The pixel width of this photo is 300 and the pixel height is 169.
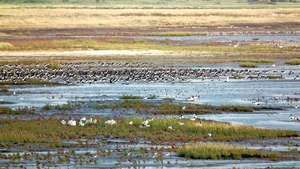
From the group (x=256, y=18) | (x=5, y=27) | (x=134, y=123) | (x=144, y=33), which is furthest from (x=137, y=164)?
(x=256, y=18)

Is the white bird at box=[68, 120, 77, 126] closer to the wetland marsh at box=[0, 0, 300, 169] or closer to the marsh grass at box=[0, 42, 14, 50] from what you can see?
the wetland marsh at box=[0, 0, 300, 169]

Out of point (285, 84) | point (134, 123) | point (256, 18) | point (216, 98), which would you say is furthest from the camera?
point (256, 18)

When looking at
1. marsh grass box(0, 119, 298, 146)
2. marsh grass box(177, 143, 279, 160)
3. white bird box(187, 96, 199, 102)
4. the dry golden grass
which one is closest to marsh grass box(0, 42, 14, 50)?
white bird box(187, 96, 199, 102)

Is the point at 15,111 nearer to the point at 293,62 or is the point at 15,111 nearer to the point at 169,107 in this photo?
the point at 169,107

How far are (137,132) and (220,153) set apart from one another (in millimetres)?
4517

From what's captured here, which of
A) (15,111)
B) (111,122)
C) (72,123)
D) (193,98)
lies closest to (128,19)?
(193,98)

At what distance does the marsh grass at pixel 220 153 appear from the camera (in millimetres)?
23891

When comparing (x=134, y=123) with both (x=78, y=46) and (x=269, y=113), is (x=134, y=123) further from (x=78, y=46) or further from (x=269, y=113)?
(x=78, y=46)

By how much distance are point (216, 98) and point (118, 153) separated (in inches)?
610

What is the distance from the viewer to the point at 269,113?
33.8 meters

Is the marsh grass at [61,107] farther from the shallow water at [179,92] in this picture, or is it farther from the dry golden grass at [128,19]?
the dry golden grass at [128,19]

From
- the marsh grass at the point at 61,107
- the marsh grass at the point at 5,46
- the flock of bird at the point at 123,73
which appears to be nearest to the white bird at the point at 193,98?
the marsh grass at the point at 61,107

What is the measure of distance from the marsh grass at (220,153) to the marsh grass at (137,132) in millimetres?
2263

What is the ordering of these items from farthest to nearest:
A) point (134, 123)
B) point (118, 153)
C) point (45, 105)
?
point (45, 105) → point (134, 123) → point (118, 153)
